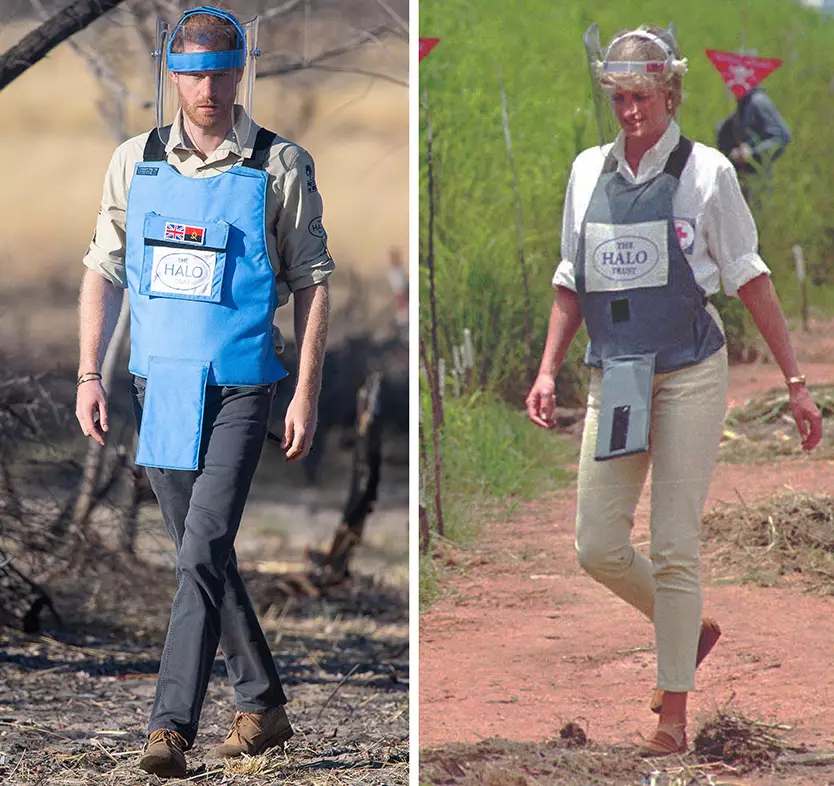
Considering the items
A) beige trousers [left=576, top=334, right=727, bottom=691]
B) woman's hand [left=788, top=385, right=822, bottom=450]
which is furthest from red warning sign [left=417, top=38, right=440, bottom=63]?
woman's hand [left=788, top=385, right=822, bottom=450]

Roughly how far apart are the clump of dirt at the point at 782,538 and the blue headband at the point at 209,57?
1801 millimetres

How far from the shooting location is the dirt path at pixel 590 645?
4336 millimetres

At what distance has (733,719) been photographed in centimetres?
430

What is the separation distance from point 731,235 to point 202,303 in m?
1.39

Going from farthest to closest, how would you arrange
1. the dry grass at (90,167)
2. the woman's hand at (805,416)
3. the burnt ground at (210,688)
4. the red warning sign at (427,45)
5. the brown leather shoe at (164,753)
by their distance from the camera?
the dry grass at (90,167) < the burnt ground at (210,688) < the red warning sign at (427,45) < the woman's hand at (805,416) < the brown leather shoe at (164,753)

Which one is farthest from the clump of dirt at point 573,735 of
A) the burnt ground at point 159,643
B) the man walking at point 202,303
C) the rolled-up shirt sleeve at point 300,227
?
the rolled-up shirt sleeve at point 300,227

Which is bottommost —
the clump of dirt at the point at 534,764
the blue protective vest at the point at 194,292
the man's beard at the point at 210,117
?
the clump of dirt at the point at 534,764

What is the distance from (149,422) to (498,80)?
1.38 m

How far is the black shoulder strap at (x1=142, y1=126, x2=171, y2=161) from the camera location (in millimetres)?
4258

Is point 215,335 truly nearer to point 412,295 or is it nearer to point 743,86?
point 412,295

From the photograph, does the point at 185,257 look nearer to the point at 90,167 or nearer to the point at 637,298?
the point at 637,298

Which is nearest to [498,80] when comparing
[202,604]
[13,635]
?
[202,604]

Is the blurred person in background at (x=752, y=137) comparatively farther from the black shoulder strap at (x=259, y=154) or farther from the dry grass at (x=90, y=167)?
the dry grass at (x=90, y=167)

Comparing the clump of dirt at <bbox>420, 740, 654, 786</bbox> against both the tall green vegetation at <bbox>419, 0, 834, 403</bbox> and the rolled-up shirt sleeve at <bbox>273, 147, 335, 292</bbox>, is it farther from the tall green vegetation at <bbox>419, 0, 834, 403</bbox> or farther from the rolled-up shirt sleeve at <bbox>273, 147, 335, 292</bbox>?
the rolled-up shirt sleeve at <bbox>273, 147, 335, 292</bbox>
